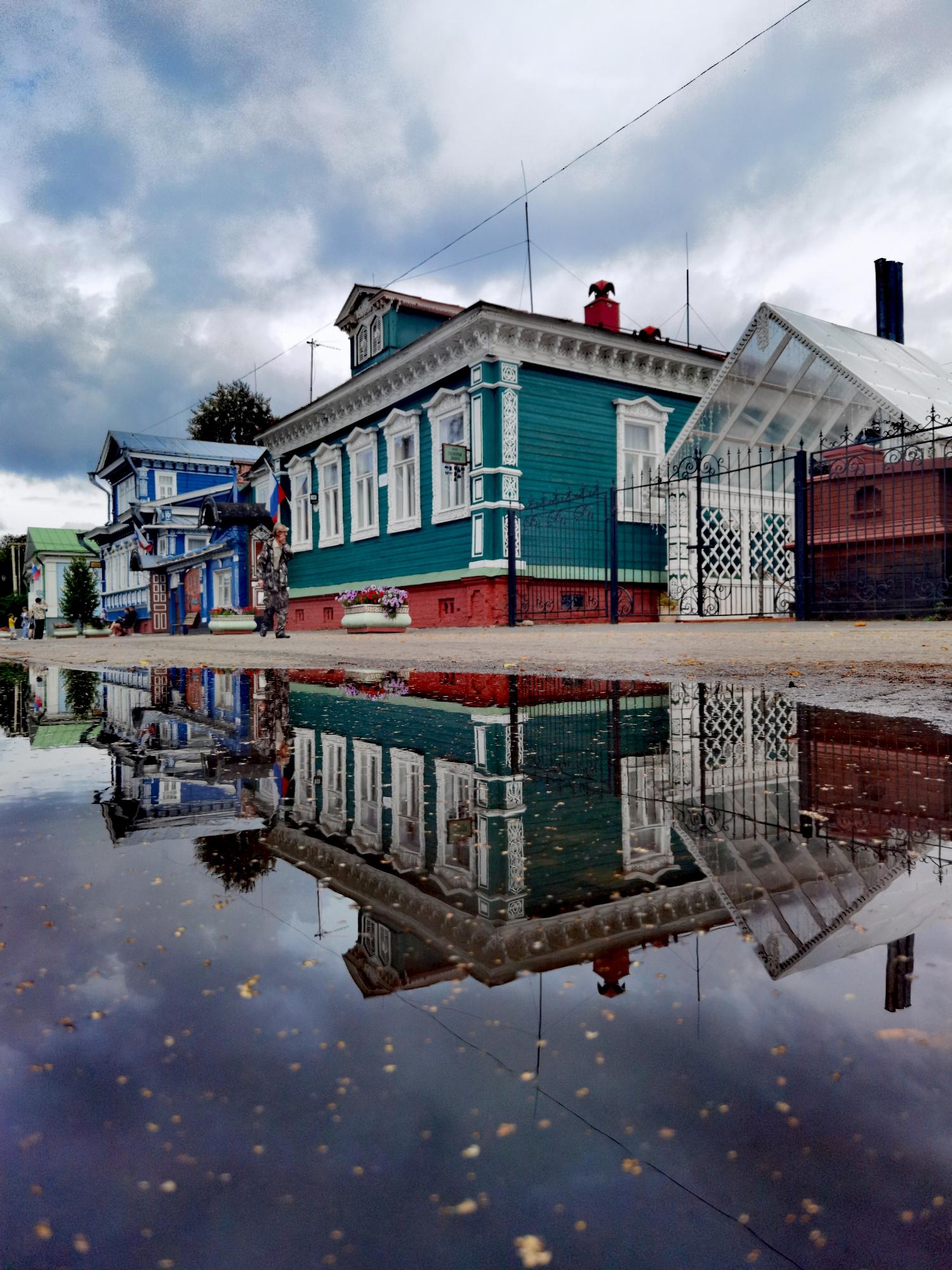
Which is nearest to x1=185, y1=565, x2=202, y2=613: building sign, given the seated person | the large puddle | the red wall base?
the seated person

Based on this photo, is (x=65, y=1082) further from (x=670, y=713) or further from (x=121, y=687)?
(x=121, y=687)

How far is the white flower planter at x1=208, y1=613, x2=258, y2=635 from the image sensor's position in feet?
88.8

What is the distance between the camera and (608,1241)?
639 mm

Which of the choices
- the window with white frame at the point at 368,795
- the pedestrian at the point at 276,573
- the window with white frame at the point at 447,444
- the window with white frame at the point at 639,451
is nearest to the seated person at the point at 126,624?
the pedestrian at the point at 276,573

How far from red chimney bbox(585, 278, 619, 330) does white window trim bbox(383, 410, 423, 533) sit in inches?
177

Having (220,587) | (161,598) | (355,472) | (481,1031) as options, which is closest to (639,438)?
(355,472)

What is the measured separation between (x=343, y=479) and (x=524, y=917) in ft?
69.9

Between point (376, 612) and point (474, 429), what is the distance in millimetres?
3995

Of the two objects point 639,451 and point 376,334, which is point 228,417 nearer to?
point 376,334

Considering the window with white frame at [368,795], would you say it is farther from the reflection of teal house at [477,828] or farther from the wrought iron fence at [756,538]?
the wrought iron fence at [756,538]

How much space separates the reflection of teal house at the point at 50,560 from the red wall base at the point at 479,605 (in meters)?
47.8

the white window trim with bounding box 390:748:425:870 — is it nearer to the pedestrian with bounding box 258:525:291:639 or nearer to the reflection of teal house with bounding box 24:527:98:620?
the pedestrian with bounding box 258:525:291:639

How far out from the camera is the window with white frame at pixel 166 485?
3709 cm

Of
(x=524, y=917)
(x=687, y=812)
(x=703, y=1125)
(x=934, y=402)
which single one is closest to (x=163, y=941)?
(x=524, y=917)
